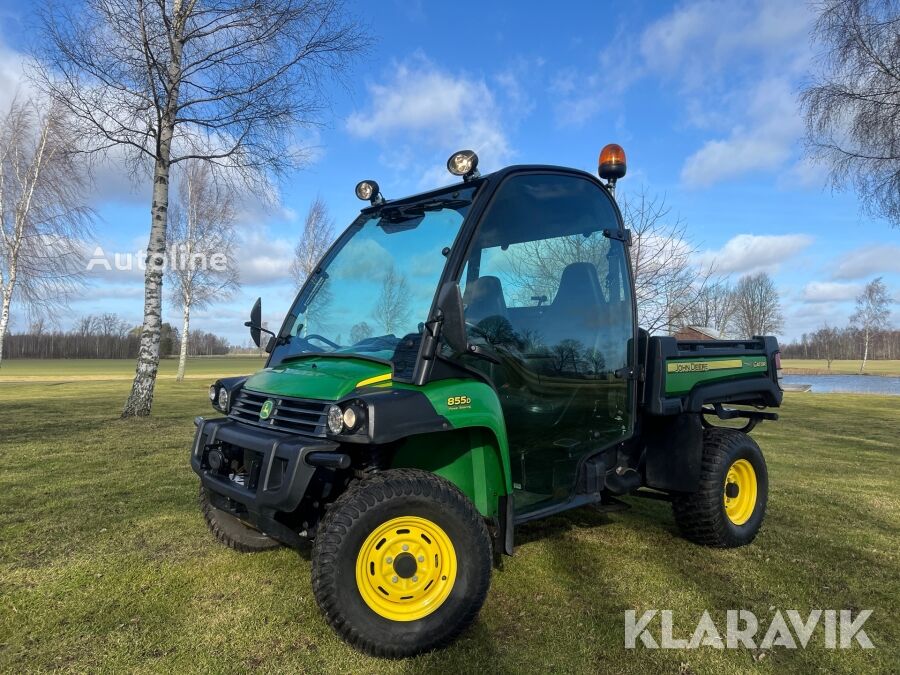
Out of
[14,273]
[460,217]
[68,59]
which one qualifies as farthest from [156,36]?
[14,273]

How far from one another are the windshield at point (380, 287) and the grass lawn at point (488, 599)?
143 centimetres

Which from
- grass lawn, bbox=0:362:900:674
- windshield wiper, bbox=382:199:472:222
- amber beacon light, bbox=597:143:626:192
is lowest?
grass lawn, bbox=0:362:900:674

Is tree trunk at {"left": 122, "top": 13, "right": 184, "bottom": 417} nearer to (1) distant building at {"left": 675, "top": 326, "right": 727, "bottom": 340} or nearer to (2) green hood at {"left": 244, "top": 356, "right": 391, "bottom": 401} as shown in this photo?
(2) green hood at {"left": 244, "top": 356, "right": 391, "bottom": 401}

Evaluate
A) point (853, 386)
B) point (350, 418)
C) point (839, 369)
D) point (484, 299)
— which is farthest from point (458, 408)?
point (839, 369)

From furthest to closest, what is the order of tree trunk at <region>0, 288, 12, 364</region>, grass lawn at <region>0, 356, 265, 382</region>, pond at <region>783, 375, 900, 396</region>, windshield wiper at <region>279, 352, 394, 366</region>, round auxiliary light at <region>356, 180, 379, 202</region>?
grass lawn at <region>0, 356, 265, 382</region> → pond at <region>783, 375, 900, 396</region> → tree trunk at <region>0, 288, 12, 364</region> → round auxiliary light at <region>356, 180, 379, 202</region> → windshield wiper at <region>279, 352, 394, 366</region>

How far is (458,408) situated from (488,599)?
1.24 m

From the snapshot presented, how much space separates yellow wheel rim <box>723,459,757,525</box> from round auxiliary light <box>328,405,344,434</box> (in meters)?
3.38

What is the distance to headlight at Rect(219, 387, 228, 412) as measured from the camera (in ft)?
12.5

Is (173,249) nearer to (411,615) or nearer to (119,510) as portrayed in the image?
(119,510)

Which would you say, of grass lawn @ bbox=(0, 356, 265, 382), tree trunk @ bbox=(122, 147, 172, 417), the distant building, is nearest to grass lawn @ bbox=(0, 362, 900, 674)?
the distant building

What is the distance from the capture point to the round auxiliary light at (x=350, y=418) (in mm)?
2783

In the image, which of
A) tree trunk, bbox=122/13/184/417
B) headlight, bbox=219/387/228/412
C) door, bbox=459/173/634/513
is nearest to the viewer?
door, bbox=459/173/634/513

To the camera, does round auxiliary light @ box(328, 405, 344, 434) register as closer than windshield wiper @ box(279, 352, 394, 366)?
Yes

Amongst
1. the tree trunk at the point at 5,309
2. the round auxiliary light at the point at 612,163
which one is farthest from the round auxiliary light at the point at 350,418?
the tree trunk at the point at 5,309
